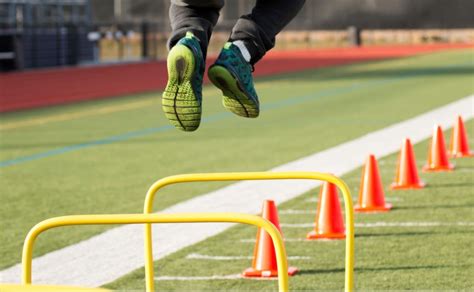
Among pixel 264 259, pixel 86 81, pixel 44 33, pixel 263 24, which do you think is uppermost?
pixel 263 24

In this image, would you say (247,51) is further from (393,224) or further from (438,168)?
(438,168)

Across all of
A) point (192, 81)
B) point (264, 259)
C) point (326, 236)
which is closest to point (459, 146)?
point (326, 236)

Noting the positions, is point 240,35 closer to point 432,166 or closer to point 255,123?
point 432,166

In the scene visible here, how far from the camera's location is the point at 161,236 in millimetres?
8602

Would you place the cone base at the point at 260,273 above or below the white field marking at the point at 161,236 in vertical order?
above

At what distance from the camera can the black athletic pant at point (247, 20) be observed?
192 inches

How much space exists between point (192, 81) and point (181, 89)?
5 cm

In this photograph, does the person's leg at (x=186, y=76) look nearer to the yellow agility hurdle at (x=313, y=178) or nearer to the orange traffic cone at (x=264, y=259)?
the yellow agility hurdle at (x=313, y=178)

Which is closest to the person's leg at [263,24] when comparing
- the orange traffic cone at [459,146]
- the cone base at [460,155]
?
the orange traffic cone at [459,146]

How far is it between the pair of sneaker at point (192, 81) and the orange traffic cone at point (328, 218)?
3276 mm

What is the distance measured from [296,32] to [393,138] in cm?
5666

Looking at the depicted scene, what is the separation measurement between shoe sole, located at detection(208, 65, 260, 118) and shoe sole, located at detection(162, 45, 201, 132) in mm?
186

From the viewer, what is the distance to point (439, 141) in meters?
11.5

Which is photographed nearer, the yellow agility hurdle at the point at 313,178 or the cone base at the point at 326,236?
the yellow agility hurdle at the point at 313,178
